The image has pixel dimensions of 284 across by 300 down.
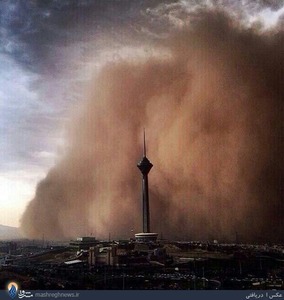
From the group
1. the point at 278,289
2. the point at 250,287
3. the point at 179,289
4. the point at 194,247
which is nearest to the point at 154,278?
the point at 179,289

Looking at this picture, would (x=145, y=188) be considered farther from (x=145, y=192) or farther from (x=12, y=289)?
(x=12, y=289)

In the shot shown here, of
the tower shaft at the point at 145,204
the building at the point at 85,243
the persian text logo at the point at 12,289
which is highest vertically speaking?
the tower shaft at the point at 145,204

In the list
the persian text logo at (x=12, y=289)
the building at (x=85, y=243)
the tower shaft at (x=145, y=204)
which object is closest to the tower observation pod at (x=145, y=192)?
the tower shaft at (x=145, y=204)

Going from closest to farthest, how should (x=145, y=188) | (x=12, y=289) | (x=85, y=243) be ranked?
(x=12, y=289) → (x=85, y=243) → (x=145, y=188)

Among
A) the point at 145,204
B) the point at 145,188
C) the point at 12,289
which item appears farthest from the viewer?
the point at 145,188

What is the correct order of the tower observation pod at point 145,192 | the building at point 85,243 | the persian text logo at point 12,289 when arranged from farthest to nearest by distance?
the tower observation pod at point 145,192
the building at point 85,243
the persian text logo at point 12,289

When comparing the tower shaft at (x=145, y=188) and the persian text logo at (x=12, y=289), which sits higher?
the tower shaft at (x=145, y=188)

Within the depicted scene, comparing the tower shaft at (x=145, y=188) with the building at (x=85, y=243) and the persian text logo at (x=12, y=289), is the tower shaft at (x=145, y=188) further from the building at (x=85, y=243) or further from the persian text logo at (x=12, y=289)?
the persian text logo at (x=12, y=289)

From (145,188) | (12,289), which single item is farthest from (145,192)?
(12,289)
